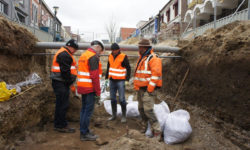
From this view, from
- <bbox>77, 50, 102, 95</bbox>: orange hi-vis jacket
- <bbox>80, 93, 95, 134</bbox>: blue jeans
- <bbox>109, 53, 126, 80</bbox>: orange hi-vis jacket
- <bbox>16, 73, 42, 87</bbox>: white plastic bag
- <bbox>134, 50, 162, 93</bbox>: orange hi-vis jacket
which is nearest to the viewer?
<bbox>77, 50, 102, 95</bbox>: orange hi-vis jacket

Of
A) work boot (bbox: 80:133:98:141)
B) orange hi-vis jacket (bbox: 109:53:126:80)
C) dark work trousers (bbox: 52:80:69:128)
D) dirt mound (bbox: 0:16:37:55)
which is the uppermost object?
dirt mound (bbox: 0:16:37:55)

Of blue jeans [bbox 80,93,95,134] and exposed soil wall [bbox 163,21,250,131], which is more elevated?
exposed soil wall [bbox 163,21,250,131]

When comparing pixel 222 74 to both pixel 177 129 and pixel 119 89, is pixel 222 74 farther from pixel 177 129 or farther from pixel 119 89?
pixel 119 89

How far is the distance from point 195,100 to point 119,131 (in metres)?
2.06

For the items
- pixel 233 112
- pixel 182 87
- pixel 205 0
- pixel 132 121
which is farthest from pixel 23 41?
pixel 205 0

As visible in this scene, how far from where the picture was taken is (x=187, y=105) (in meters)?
4.66

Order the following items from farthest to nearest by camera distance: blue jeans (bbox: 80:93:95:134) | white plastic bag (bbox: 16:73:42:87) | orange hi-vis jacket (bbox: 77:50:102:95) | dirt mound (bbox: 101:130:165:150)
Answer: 1. white plastic bag (bbox: 16:73:42:87)
2. blue jeans (bbox: 80:93:95:134)
3. orange hi-vis jacket (bbox: 77:50:102:95)
4. dirt mound (bbox: 101:130:165:150)

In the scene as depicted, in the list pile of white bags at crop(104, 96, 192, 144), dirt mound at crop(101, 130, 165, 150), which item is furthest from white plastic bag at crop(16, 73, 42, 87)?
pile of white bags at crop(104, 96, 192, 144)

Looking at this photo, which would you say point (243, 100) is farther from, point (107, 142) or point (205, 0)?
point (205, 0)

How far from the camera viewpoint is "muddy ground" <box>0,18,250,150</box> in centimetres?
295

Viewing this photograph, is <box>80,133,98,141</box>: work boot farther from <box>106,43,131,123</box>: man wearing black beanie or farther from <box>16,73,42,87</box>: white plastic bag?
<box>16,73,42,87</box>: white plastic bag

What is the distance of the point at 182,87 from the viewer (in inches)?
199

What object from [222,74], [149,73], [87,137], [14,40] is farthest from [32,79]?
[222,74]

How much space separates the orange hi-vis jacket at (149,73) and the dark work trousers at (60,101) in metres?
1.57
